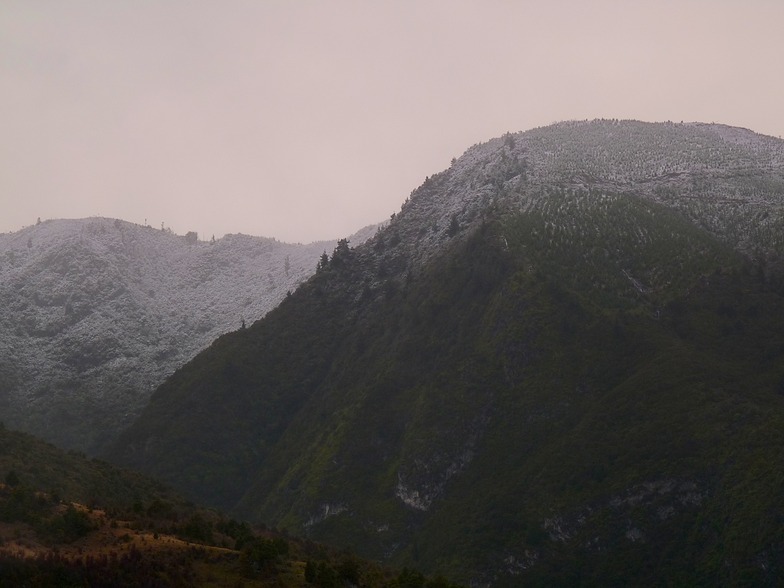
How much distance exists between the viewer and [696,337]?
154125mm

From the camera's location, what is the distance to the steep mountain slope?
125 m

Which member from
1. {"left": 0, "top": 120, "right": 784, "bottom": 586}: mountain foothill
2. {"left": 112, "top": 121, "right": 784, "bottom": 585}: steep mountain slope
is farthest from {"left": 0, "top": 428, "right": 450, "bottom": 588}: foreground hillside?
{"left": 112, "top": 121, "right": 784, "bottom": 585}: steep mountain slope

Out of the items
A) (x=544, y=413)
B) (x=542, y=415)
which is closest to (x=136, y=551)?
(x=542, y=415)

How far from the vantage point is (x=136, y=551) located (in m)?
80.8

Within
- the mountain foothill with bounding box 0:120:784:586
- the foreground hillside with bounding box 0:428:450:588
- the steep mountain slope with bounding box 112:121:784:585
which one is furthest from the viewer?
the steep mountain slope with bounding box 112:121:784:585

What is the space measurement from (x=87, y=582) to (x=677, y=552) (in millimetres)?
75295

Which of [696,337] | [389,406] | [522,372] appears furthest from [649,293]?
[389,406]

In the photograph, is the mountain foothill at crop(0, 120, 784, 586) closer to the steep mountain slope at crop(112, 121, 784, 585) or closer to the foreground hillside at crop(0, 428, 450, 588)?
the steep mountain slope at crop(112, 121, 784, 585)

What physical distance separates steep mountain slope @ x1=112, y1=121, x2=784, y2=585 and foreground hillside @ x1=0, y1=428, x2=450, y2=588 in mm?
33718

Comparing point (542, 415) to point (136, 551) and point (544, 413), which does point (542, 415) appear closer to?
point (544, 413)

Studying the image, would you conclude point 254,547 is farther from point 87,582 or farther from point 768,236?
point 768,236

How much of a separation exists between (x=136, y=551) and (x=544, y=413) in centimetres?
8181

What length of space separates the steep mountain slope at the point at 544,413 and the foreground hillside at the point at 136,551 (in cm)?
3372

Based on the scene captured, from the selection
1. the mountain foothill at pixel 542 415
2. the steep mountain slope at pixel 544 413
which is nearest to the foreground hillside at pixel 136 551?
the mountain foothill at pixel 542 415
